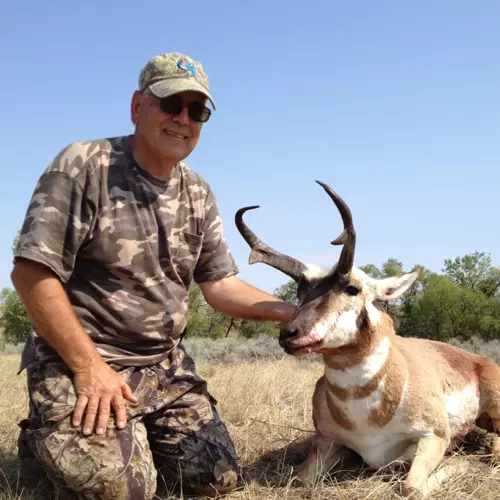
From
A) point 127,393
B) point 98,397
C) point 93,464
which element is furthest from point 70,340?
point 93,464

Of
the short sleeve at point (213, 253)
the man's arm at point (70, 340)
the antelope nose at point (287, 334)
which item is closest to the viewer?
the man's arm at point (70, 340)

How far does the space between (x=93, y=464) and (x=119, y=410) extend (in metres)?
0.35

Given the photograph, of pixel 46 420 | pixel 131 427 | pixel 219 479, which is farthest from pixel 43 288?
pixel 219 479

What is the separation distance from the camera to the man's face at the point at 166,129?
4387mm

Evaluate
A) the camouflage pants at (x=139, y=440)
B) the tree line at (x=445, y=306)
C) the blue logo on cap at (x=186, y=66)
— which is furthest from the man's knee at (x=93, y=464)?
the tree line at (x=445, y=306)

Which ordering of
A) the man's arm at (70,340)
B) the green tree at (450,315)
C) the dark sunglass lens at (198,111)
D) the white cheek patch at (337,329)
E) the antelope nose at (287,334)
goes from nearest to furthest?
the man's arm at (70,340) < the antelope nose at (287,334) < the white cheek patch at (337,329) < the dark sunglass lens at (198,111) < the green tree at (450,315)

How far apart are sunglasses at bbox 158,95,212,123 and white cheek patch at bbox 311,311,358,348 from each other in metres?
1.84

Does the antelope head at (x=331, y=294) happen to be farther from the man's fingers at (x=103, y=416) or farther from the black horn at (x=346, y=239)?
the man's fingers at (x=103, y=416)

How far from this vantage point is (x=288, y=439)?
5.54m

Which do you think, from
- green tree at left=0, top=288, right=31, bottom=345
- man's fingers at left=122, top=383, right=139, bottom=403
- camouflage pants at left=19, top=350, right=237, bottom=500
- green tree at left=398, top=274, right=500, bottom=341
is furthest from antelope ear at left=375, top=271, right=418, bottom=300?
green tree at left=0, top=288, right=31, bottom=345

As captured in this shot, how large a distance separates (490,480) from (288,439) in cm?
188

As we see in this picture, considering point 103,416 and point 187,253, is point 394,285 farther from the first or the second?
point 103,416

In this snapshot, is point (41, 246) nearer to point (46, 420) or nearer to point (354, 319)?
point (46, 420)

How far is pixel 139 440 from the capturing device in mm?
3955
